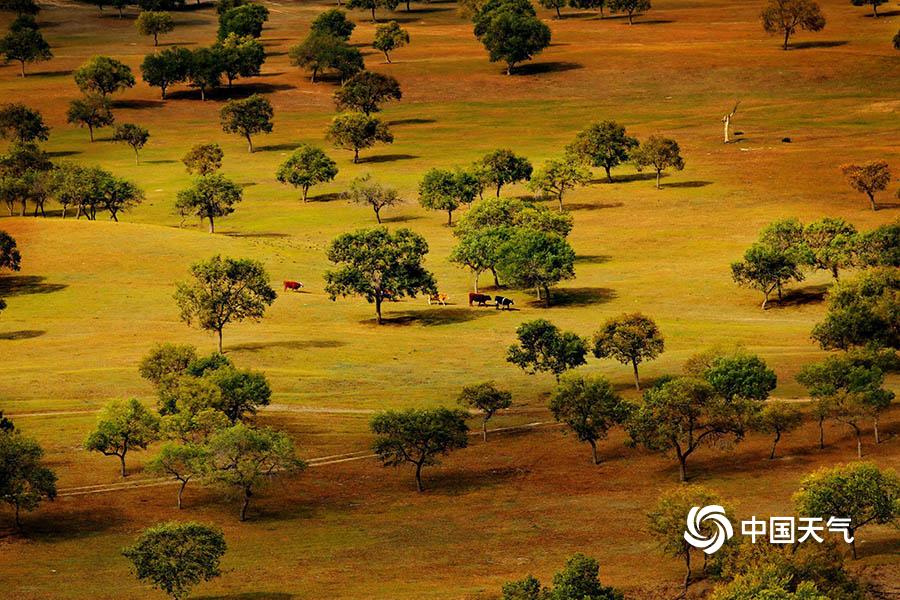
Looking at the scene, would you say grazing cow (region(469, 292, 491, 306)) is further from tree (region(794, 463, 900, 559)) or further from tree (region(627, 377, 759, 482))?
tree (region(794, 463, 900, 559))

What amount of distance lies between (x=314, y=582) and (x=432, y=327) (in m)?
62.7

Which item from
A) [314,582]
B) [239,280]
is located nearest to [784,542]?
[314,582]

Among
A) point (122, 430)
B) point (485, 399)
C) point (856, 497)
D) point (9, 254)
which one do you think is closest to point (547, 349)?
point (485, 399)

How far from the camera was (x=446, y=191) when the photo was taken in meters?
188

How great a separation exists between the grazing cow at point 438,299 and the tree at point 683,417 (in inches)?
1977

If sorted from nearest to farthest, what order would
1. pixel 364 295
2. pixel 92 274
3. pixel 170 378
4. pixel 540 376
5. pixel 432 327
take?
pixel 170 378 < pixel 540 376 < pixel 432 327 < pixel 364 295 < pixel 92 274

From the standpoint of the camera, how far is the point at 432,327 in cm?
13938

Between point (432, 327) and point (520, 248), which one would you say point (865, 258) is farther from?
point (432, 327)

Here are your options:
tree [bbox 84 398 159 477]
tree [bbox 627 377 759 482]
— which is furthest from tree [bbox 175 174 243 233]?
tree [bbox 627 377 759 482]

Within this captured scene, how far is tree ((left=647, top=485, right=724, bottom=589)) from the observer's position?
76.3 metres

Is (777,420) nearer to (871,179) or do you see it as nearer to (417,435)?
(417,435)

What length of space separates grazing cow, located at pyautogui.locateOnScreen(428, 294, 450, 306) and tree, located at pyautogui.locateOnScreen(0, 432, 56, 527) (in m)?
63.3

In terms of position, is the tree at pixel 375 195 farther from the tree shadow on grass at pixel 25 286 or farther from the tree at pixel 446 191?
the tree shadow on grass at pixel 25 286

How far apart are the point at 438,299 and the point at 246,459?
59378 millimetres
